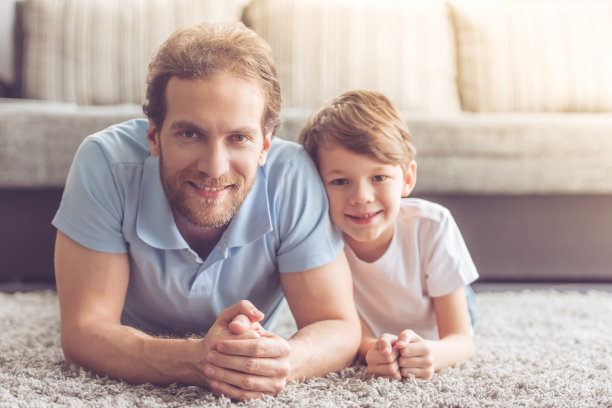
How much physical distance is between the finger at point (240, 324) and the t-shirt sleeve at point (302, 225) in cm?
21

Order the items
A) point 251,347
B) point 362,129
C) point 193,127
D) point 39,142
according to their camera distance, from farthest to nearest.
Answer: point 39,142, point 362,129, point 193,127, point 251,347

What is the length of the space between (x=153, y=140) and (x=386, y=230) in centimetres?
53

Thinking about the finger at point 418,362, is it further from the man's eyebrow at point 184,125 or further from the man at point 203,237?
the man's eyebrow at point 184,125

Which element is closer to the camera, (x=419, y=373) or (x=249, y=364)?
(x=249, y=364)

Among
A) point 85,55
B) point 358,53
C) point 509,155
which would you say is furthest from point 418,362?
point 85,55

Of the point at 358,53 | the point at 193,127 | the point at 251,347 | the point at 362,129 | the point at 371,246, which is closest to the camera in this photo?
the point at 251,347

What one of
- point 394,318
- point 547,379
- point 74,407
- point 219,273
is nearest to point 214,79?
point 219,273

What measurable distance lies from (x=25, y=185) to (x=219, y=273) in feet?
3.00

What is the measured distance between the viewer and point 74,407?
87 centimetres

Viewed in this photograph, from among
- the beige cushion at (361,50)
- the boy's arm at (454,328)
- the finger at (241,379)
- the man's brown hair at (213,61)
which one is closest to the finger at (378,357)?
the boy's arm at (454,328)

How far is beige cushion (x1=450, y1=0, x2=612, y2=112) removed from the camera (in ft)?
7.47

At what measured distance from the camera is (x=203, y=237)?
112cm

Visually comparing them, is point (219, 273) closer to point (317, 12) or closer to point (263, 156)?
point (263, 156)

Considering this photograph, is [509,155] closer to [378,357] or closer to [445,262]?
[445,262]
